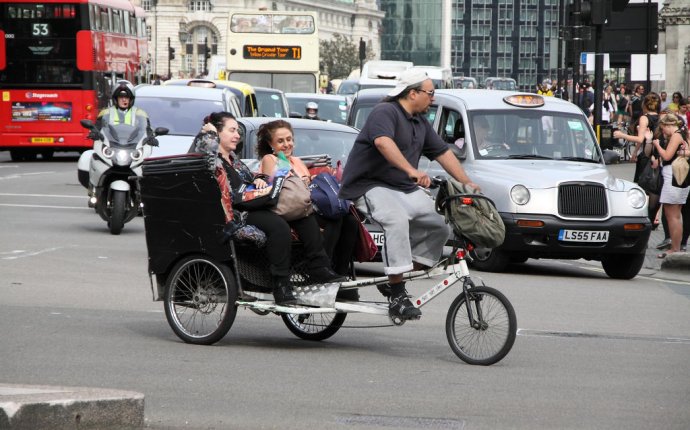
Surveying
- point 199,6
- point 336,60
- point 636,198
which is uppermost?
point 199,6

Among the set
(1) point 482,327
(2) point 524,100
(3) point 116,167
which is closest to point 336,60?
(3) point 116,167

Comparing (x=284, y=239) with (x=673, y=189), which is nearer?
(x=284, y=239)

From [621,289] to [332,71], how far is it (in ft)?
476

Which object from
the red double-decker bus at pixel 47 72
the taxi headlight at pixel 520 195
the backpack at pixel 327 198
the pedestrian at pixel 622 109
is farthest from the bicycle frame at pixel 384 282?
the pedestrian at pixel 622 109

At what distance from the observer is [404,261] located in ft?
29.6

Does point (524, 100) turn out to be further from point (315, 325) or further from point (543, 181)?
point (315, 325)

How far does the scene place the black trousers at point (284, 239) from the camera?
30.0ft

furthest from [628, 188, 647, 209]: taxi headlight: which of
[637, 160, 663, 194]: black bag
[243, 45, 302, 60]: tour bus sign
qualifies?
[243, 45, 302, 60]: tour bus sign

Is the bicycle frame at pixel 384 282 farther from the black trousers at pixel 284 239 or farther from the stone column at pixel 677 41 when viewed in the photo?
the stone column at pixel 677 41

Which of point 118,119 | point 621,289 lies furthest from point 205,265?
point 118,119

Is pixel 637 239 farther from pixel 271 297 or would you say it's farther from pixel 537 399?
pixel 537 399

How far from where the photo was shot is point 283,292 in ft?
30.3

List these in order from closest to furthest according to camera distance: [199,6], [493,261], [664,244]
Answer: [493,261]
[664,244]
[199,6]

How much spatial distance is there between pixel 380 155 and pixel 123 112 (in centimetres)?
1037
